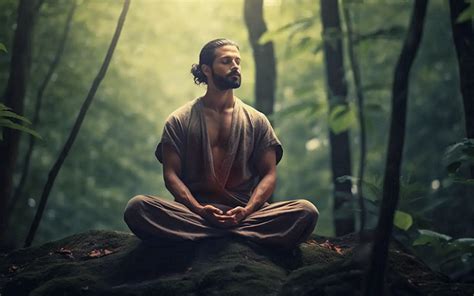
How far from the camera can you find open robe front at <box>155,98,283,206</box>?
7.14 m

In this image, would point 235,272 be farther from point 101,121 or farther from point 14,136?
point 101,121

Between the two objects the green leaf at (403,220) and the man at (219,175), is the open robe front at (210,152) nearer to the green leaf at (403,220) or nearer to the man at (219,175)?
the man at (219,175)

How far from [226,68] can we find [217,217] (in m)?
1.61

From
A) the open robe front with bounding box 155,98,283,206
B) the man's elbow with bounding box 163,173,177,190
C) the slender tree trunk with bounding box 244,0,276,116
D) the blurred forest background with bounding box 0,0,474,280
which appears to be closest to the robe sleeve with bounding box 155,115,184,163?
the open robe front with bounding box 155,98,283,206

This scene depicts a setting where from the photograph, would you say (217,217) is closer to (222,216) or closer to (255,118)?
(222,216)

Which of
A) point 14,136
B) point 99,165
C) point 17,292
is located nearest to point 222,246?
point 17,292

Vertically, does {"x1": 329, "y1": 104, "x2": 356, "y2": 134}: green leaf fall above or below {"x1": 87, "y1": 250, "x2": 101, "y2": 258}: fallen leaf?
above

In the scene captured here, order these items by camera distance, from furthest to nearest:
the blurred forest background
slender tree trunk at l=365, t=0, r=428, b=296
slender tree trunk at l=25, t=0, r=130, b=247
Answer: the blurred forest background → slender tree trunk at l=25, t=0, r=130, b=247 → slender tree trunk at l=365, t=0, r=428, b=296

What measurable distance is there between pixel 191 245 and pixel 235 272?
2.88 feet

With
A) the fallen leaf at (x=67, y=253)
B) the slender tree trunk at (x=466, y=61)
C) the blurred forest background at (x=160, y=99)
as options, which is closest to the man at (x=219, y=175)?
the fallen leaf at (x=67, y=253)

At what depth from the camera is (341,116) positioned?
4.99m

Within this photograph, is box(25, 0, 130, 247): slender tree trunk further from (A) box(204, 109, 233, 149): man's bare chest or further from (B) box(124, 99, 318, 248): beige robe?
(A) box(204, 109, 233, 149): man's bare chest

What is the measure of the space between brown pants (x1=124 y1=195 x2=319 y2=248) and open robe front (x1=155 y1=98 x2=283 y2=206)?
41cm

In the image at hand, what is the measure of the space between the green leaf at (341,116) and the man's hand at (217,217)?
1.99m
